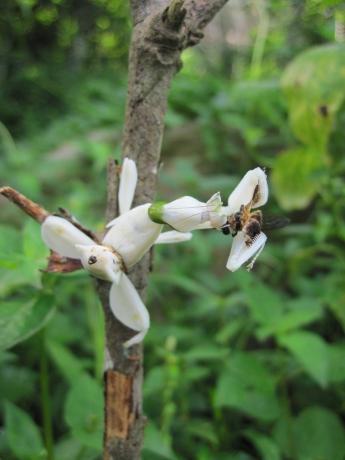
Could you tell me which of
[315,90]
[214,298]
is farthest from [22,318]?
[315,90]

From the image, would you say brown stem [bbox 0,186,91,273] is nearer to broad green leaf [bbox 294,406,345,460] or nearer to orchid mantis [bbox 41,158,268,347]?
orchid mantis [bbox 41,158,268,347]

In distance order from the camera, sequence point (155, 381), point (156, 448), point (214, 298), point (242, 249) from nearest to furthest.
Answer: point (242, 249)
point (156, 448)
point (155, 381)
point (214, 298)

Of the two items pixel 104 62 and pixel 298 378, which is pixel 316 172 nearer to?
pixel 298 378

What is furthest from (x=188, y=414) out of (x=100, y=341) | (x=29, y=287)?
(x=29, y=287)

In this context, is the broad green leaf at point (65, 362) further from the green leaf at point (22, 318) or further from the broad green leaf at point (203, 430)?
the green leaf at point (22, 318)

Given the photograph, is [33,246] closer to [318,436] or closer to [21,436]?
[21,436]

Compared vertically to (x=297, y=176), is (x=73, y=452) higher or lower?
lower

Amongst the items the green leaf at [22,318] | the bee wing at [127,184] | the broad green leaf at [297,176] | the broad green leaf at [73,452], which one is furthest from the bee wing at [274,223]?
the broad green leaf at [297,176]
